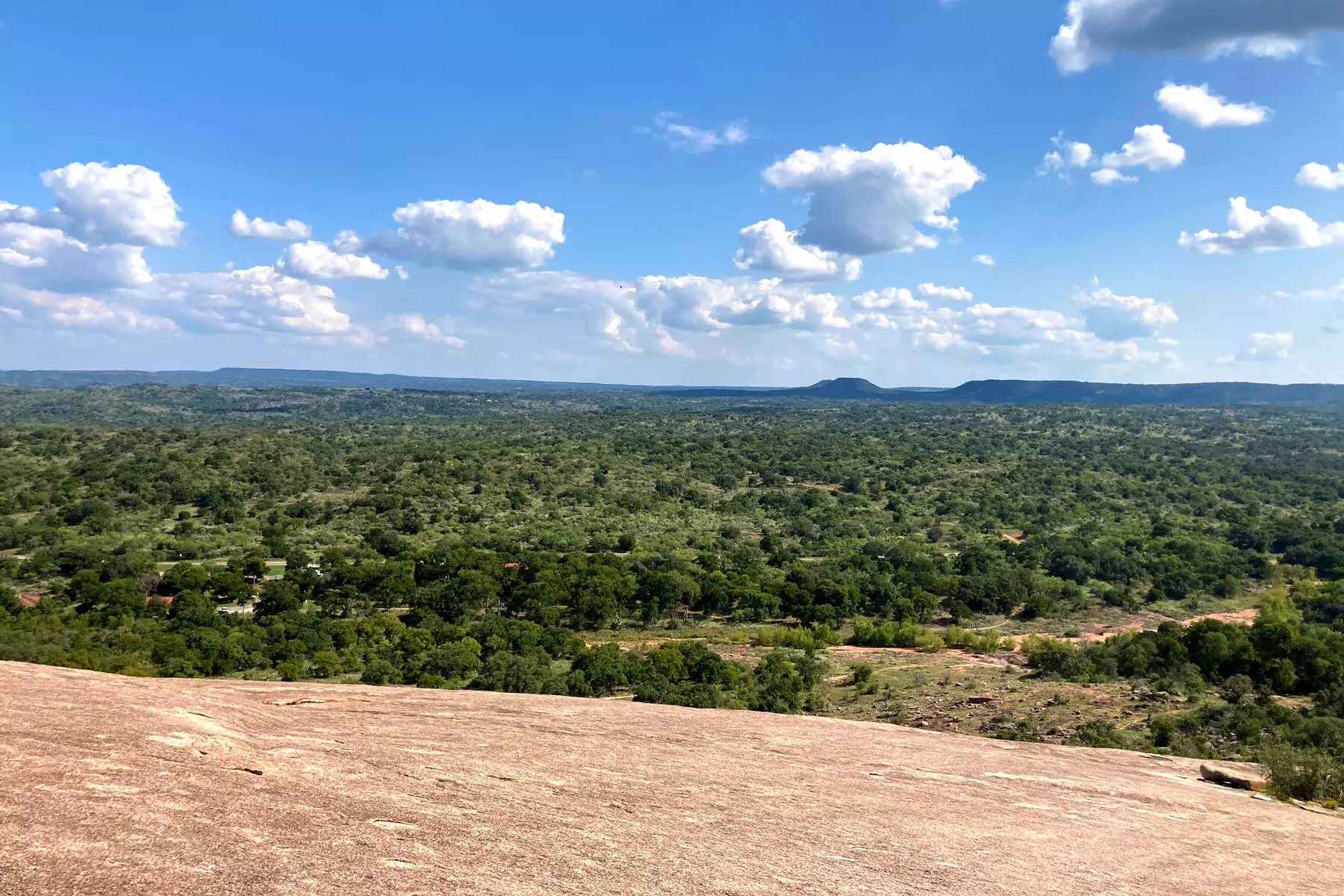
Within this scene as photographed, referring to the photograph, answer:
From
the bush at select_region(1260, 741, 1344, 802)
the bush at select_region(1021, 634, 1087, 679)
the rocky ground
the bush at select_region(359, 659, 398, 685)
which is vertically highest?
the rocky ground

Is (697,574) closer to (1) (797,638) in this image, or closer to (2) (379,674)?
(1) (797,638)

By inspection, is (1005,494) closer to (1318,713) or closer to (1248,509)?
(1248,509)

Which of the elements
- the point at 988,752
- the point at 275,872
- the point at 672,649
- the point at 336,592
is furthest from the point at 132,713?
the point at 336,592

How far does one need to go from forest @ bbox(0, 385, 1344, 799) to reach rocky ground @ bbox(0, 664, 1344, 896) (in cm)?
689

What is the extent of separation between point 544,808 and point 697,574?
175 ft

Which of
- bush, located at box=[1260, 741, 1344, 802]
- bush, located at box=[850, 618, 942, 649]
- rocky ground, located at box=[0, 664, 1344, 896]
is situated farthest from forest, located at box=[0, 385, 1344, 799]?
rocky ground, located at box=[0, 664, 1344, 896]

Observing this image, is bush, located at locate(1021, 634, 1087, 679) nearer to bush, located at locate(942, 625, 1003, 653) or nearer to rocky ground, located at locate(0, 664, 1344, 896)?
bush, located at locate(942, 625, 1003, 653)

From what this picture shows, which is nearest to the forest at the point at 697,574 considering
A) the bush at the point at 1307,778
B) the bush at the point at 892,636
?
the bush at the point at 1307,778

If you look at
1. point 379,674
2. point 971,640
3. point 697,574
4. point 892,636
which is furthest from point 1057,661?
point 379,674

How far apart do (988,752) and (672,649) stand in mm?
23730

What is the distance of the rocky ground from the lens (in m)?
7.63

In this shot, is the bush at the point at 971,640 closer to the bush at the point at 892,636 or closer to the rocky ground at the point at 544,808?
the bush at the point at 892,636

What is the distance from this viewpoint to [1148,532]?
88125 millimetres

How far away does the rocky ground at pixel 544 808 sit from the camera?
7629mm
